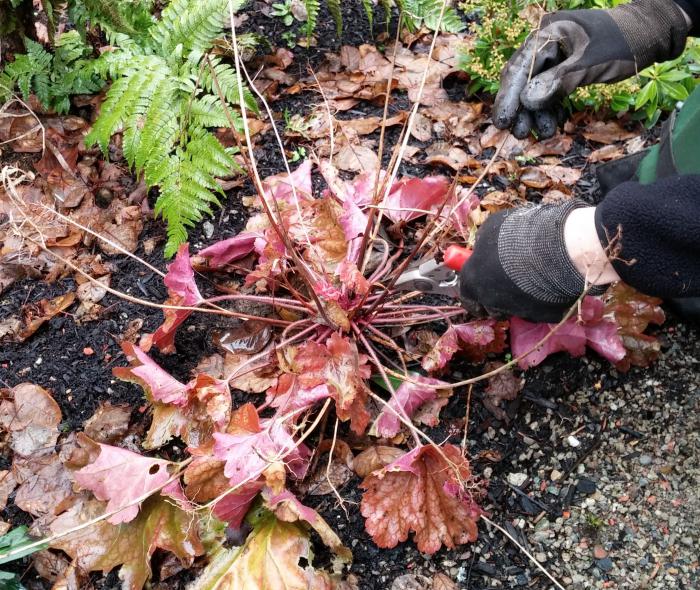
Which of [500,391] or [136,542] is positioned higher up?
[500,391]

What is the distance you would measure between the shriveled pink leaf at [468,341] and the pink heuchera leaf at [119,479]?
72 cm

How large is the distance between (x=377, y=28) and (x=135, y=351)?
173 cm

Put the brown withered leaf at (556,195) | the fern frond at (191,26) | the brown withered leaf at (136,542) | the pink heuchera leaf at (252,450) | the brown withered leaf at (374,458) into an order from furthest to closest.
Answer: the brown withered leaf at (556,195) → the fern frond at (191,26) → the brown withered leaf at (374,458) → the brown withered leaf at (136,542) → the pink heuchera leaf at (252,450)

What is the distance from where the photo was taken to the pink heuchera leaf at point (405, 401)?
158cm

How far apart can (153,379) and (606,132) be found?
1.83 metres

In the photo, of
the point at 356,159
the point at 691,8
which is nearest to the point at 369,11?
the point at 356,159

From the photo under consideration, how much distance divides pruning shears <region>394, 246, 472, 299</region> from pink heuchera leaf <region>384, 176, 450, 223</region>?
224 millimetres

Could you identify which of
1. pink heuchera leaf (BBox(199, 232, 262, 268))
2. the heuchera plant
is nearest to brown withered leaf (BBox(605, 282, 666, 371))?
the heuchera plant

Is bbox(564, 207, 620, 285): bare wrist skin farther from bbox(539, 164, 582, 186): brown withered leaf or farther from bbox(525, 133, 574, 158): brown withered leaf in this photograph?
bbox(525, 133, 574, 158): brown withered leaf

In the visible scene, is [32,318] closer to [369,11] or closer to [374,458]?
[374,458]

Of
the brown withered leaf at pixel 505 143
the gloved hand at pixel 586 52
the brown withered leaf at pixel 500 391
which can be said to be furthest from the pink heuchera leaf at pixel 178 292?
the brown withered leaf at pixel 505 143

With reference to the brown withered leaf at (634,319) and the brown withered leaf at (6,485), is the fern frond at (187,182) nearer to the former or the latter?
the brown withered leaf at (6,485)

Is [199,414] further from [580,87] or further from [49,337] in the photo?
[580,87]

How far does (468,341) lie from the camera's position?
5.37 ft
